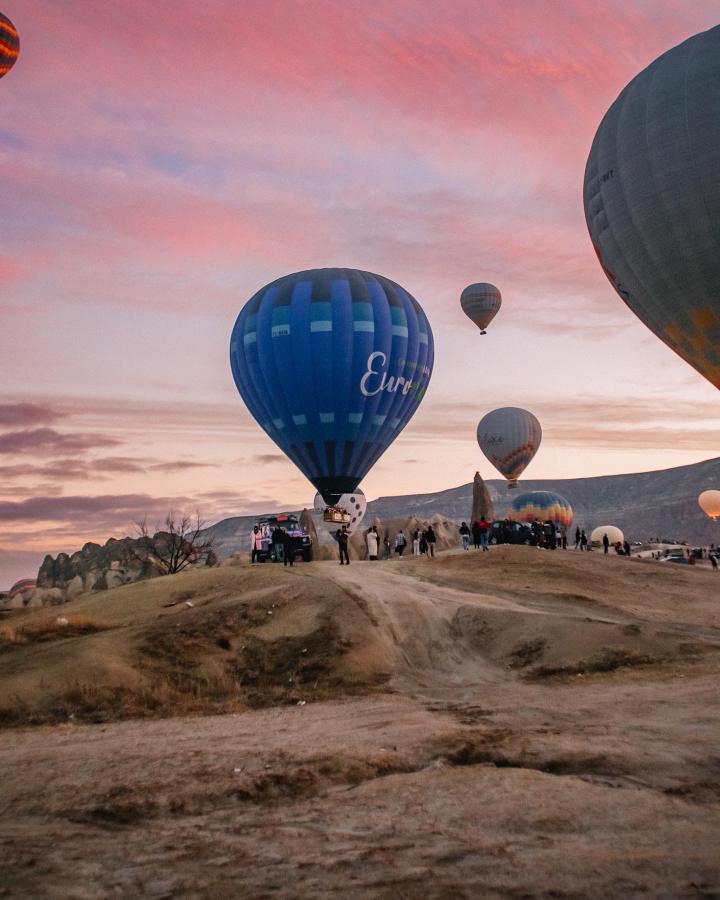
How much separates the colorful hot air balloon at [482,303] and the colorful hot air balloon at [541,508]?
3991 cm

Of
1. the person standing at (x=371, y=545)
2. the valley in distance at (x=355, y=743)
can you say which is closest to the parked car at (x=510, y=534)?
the person standing at (x=371, y=545)

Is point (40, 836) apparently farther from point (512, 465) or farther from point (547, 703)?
point (512, 465)

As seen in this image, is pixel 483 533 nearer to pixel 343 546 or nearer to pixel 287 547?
pixel 343 546

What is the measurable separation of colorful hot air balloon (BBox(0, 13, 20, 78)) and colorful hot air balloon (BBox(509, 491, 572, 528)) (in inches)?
3187

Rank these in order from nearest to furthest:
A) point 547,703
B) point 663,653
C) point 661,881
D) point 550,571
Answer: point 661,881 < point 547,703 < point 663,653 < point 550,571

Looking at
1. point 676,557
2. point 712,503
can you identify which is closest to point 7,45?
point 676,557

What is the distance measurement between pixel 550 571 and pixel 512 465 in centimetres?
6770

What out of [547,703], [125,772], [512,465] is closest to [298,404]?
[547,703]

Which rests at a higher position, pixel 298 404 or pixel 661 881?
pixel 298 404

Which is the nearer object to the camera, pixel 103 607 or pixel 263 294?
pixel 103 607

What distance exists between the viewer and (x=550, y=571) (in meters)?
32.5

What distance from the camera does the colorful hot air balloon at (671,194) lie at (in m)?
31.9

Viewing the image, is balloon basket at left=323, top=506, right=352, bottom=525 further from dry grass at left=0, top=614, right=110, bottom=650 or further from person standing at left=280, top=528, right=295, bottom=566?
dry grass at left=0, top=614, right=110, bottom=650

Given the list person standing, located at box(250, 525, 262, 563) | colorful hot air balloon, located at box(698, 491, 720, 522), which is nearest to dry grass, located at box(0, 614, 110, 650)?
person standing, located at box(250, 525, 262, 563)
